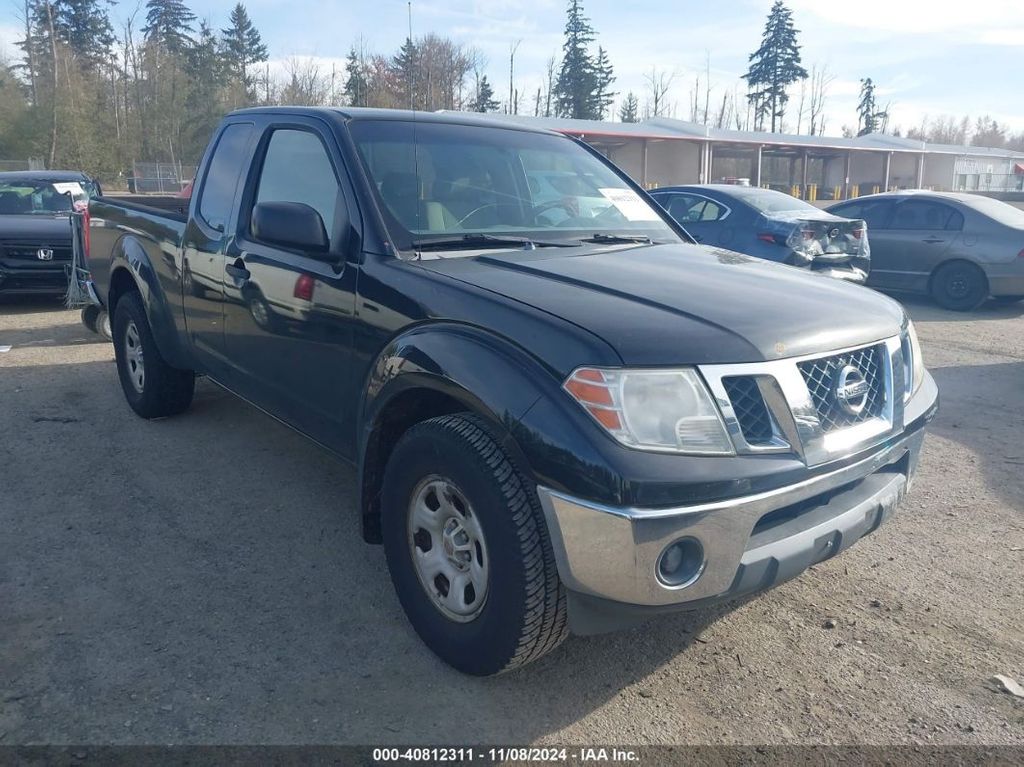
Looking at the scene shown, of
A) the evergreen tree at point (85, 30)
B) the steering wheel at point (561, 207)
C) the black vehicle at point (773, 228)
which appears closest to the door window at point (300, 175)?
the steering wheel at point (561, 207)

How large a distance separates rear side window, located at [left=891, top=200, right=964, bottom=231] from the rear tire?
9.66m

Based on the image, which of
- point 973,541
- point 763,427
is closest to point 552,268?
point 763,427

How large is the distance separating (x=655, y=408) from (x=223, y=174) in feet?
10.3

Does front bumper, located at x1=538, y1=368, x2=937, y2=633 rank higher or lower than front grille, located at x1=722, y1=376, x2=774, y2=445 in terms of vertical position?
lower

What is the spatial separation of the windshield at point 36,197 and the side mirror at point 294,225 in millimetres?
9198

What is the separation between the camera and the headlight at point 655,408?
7.88ft

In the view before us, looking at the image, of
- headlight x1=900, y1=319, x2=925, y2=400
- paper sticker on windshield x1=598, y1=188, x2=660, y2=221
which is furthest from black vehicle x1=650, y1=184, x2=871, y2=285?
headlight x1=900, y1=319, x2=925, y2=400

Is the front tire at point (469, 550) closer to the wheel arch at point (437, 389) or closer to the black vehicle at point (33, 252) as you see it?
the wheel arch at point (437, 389)

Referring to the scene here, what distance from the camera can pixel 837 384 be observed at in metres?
2.70

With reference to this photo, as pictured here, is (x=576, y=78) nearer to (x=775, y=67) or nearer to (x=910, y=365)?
(x=775, y=67)

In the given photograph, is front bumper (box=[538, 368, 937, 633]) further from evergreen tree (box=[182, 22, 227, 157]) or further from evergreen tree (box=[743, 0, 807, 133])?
evergreen tree (box=[743, 0, 807, 133])

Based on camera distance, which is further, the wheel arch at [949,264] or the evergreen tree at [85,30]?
the evergreen tree at [85,30]

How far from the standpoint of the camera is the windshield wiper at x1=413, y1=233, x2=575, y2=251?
3.38 m

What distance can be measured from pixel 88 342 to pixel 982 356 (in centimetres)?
888
